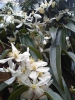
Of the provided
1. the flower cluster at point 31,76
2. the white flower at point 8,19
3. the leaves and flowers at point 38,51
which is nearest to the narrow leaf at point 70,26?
the leaves and flowers at point 38,51

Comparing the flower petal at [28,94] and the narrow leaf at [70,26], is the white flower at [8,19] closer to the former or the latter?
the narrow leaf at [70,26]

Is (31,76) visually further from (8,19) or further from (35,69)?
(8,19)

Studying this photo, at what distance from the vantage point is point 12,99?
0.47 m

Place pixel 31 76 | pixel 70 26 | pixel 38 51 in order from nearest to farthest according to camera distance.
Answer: pixel 31 76 → pixel 38 51 → pixel 70 26

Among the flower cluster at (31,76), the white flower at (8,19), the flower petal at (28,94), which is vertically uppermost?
the white flower at (8,19)

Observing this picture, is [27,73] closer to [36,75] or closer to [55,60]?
[36,75]

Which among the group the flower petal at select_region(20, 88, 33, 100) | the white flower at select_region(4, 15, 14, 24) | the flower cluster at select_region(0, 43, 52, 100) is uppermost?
the white flower at select_region(4, 15, 14, 24)

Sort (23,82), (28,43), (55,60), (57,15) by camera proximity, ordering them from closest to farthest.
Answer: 1. (23,82)
2. (55,60)
3. (28,43)
4. (57,15)

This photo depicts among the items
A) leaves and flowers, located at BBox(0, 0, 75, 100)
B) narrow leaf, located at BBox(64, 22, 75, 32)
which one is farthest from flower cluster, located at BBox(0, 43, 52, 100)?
narrow leaf, located at BBox(64, 22, 75, 32)

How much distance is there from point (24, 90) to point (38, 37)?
0.31 m

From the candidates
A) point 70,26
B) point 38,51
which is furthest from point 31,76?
point 70,26

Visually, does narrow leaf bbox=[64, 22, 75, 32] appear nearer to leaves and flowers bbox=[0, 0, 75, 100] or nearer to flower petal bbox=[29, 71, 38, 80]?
leaves and flowers bbox=[0, 0, 75, 100]

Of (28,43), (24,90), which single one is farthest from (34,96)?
(28,43)

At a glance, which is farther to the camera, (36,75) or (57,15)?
(57,15)
